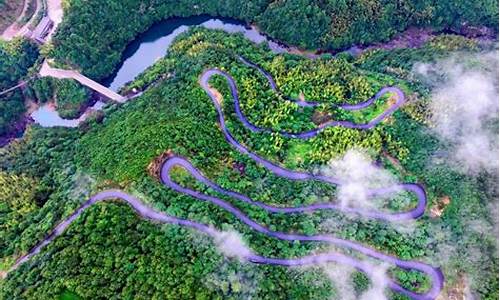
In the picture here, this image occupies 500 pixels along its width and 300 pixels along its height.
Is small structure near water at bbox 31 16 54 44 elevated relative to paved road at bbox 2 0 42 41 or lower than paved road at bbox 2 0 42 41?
elevated

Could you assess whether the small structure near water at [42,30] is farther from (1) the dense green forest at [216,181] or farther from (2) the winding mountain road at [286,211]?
(2) the winding mountain road at [286,211]

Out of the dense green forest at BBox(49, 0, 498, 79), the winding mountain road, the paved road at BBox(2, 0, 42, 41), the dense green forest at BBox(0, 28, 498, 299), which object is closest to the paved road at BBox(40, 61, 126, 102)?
the dense green forest at BBox(49, 0, 498, 79)

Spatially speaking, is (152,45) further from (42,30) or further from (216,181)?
(216,181)

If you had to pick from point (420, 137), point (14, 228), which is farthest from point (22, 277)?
point (420, 137)

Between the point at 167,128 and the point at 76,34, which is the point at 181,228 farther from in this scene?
the point at 76,34

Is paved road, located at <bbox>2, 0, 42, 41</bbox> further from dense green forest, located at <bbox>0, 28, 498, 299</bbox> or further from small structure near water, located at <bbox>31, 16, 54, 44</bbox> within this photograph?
dense green forest, located at <bbox>0, 28, 498, 299</bbox>
